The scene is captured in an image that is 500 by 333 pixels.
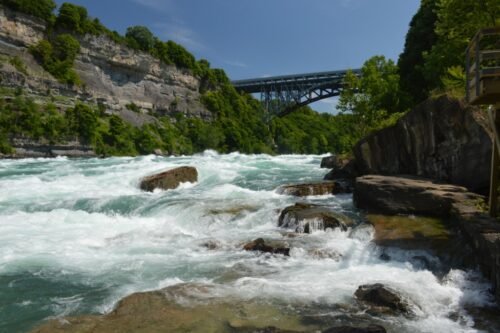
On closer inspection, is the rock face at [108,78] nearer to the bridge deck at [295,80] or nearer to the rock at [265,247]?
the bridge deck at [295,80]

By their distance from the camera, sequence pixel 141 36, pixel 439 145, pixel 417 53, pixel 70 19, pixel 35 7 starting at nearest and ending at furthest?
pixel 439 145
pixel 417 53
pixel 35 7
pixel 70 19
pixel 141 36

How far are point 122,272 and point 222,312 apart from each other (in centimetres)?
278

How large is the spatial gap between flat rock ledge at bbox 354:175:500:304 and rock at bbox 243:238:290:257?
328cm

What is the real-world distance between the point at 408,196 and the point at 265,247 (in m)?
4.14

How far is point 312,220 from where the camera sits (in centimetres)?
937

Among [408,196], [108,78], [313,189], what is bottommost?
[313,189]

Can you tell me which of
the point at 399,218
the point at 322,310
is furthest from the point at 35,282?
the point at 399,218

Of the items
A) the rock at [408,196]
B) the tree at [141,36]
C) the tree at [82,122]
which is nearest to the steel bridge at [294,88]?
the tree at [141,36]

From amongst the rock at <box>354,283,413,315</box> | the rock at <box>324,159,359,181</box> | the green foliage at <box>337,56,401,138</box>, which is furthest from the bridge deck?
the rock at <box>354,283,413,315</box>

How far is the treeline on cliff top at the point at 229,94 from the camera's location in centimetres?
1583

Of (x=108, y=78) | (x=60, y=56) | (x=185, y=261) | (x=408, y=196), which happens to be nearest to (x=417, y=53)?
(x=408, y=196)

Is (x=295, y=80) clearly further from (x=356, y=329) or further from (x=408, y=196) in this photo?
(x=356, y=329)

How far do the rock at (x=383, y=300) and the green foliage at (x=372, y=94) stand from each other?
1722 cm

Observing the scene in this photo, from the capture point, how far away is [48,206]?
12664mm
